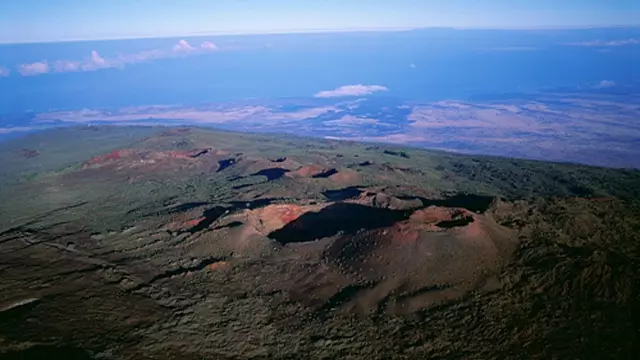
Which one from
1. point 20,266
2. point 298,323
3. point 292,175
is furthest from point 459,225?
point 20,266

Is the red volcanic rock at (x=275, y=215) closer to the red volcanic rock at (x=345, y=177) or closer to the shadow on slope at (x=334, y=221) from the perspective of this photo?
the shadow on slope at (x=334, y=221)

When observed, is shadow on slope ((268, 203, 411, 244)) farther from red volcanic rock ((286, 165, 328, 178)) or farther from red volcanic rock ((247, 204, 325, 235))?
red volcanic rock ((286, 165, 328, 178))

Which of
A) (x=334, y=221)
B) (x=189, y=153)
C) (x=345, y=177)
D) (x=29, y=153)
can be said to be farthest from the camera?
(x=29, y=153)

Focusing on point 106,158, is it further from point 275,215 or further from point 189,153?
point 275,215

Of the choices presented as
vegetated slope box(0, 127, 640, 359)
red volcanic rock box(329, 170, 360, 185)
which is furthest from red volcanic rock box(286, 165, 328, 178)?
red volcanic rock box(329, 170, 360, 185)

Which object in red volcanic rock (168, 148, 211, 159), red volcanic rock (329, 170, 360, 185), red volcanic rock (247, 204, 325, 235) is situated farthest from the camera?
red volcanic rock (168, 148, 211, 159)

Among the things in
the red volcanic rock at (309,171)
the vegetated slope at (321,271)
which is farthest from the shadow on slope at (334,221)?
the red volcanic rock at (309,171)

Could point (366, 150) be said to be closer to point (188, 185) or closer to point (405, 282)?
point (188, 185)

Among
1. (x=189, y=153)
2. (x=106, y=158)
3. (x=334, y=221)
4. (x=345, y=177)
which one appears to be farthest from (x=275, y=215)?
(x=106, y=158)
